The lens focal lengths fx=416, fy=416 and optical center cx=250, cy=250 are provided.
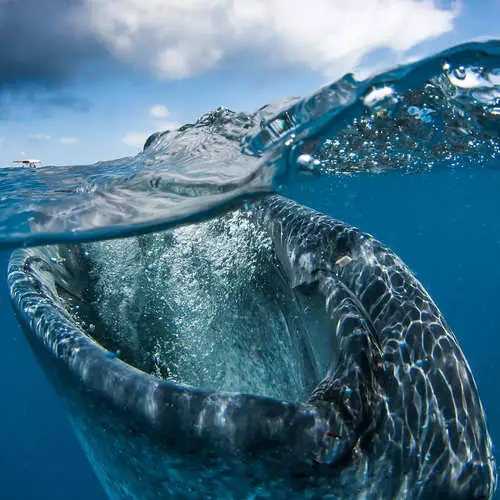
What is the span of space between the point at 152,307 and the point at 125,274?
72cm

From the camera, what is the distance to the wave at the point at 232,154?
632 cm

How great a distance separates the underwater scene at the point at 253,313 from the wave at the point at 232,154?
4 cm

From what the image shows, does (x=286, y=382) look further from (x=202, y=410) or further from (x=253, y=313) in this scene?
(x=202, y=410)

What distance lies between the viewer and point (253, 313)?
408cm

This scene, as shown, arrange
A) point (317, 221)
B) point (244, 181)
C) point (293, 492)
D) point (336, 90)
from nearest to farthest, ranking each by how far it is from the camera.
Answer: point (293, 492) < point (317, 221) < point (336, 90) < point (244, 181)

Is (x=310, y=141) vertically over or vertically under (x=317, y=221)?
over

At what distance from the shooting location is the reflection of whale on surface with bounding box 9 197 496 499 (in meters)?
1.98

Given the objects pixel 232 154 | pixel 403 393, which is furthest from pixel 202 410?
pixel 232 154

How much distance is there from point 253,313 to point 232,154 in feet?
12.3

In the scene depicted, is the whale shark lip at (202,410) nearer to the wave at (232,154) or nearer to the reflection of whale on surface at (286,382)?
the reflection of whale on surface at (286,382)

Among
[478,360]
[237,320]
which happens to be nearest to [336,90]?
[237,320]

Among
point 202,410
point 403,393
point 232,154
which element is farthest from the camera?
point 232,154

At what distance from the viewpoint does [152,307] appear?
16.5 ft

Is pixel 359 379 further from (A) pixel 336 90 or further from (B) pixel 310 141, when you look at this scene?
(B) pixel 310 141
